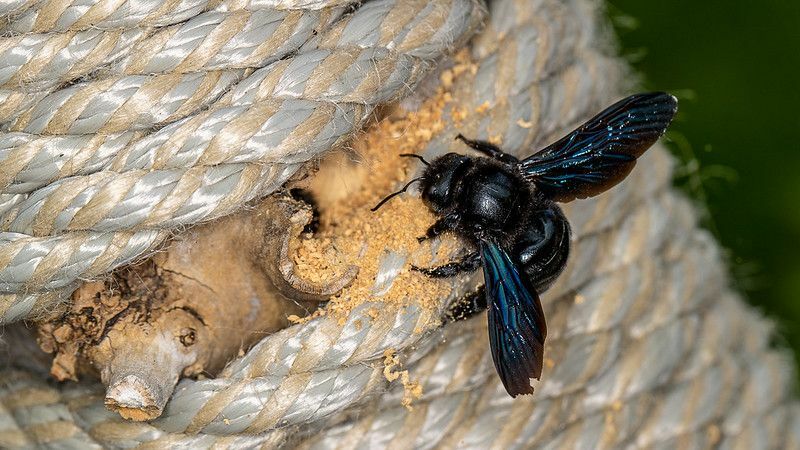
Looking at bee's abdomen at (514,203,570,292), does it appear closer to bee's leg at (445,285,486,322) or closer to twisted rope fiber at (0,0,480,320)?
bee's leg at (445,285,486,322)

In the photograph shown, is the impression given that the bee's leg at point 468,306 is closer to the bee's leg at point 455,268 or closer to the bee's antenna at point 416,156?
the bee's leg at point 455,268

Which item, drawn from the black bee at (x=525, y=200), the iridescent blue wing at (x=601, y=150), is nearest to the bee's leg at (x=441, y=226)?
the black bee at (x=525, y=200)

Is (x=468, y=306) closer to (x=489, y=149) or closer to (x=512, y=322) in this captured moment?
(x=512, y=322)

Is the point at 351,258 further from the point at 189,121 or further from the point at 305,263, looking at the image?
the point at 189,121

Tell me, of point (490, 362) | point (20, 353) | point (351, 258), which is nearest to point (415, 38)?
point (351, 258)

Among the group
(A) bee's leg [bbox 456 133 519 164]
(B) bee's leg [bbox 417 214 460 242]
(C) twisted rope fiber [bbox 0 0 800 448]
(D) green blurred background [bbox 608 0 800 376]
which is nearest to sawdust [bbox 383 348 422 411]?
(C) twisted rope fiber [bbox 0 0 800 448]
